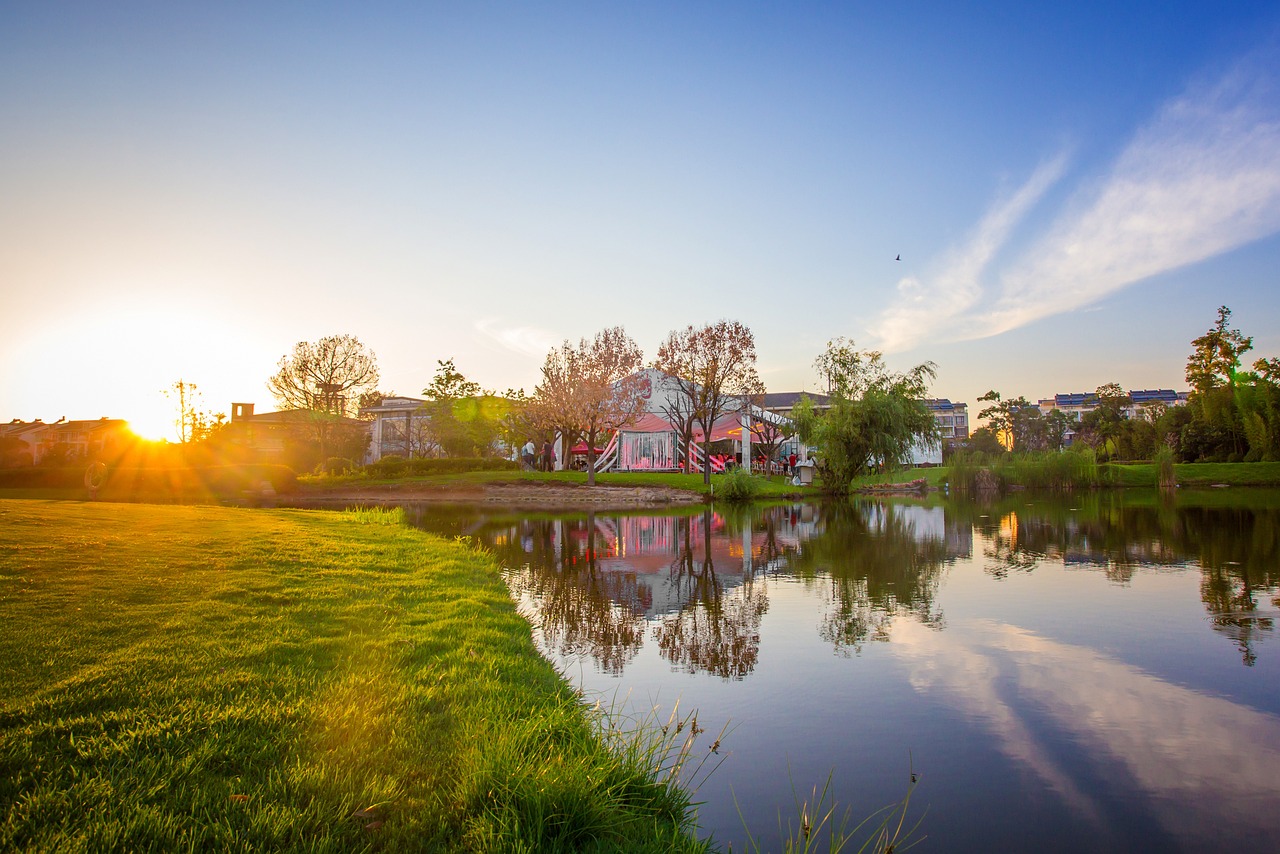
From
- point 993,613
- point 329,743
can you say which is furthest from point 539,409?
point 329,743

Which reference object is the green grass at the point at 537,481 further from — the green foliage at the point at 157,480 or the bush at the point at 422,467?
the green foliage at the point at 157,480

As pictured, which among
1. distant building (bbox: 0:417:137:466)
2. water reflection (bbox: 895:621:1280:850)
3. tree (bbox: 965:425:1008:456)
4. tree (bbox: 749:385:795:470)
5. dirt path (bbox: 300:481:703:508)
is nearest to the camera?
water reflection (bbox: 895:621:1280:850)

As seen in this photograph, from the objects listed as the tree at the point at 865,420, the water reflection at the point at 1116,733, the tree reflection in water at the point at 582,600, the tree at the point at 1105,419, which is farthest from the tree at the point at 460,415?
the tree at the point at 1105,419

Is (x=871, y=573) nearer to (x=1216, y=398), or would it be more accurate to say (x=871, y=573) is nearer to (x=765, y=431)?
(x=765, y=431)

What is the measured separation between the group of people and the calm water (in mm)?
32609

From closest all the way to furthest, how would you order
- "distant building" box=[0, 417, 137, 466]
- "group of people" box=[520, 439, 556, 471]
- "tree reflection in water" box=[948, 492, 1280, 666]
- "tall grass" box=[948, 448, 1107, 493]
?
"tree reflection in water" box=[948, 492, 1280, 666]
"tall grass" box=[948, 448, 1107, 493]
"group of people" box=[520, 439, 556, 471]
"distant building" box=[0, 417, 137, 466]

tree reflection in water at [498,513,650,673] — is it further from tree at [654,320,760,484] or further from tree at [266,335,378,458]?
tree at [266,335,378,458]

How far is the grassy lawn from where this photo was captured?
260cm

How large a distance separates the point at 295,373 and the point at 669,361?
25.5 metres

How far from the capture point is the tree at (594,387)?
37.5 meters

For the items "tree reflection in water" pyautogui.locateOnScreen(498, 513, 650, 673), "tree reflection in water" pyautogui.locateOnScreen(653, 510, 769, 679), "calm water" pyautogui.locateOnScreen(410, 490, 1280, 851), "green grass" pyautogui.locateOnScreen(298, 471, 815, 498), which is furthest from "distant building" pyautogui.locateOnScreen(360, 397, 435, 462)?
"tree reflection in water" pyautogui.locateOnScreen(653, 510, 769, 679)

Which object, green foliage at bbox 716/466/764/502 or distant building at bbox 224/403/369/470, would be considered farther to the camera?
distant building at bbox 224/403/369/470

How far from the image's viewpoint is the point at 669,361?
37.2 metres

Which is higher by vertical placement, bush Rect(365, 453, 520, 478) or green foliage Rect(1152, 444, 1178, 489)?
bush Rect(365, 453, 520, 478)
